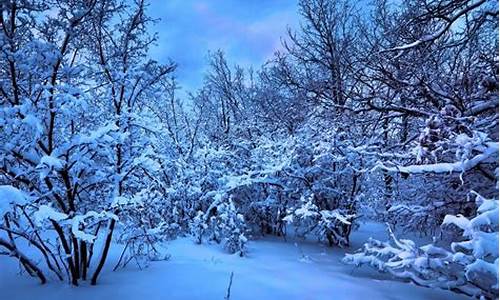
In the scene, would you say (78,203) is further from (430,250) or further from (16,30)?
(430,250)

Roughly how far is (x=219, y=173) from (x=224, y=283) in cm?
480

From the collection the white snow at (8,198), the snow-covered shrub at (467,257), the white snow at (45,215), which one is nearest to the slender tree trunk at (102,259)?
the white snow at (45,215)

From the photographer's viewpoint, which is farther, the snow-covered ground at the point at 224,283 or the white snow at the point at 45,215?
the snow-covered ground at the point at 224,283

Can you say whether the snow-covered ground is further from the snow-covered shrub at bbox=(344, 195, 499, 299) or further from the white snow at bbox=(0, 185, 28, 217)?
the white snow at bbox=(0, 185, 28, 217)

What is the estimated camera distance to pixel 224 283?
449cm

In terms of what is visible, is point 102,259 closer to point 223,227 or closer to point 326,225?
point 223,227

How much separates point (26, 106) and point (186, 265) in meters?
2.85

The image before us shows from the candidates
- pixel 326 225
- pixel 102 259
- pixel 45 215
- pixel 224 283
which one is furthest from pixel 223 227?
pixel 45 215

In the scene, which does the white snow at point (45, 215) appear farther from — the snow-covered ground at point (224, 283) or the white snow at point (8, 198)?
the snow-covered ground at point (224, 283)

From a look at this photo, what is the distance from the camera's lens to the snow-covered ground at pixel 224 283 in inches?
161

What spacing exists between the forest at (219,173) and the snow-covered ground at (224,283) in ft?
0.12

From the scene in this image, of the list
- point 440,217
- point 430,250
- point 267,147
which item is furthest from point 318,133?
point 430,250

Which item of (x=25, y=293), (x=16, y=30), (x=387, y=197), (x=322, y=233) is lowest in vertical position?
(x=25, y=293)

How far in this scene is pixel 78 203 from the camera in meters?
4.79
